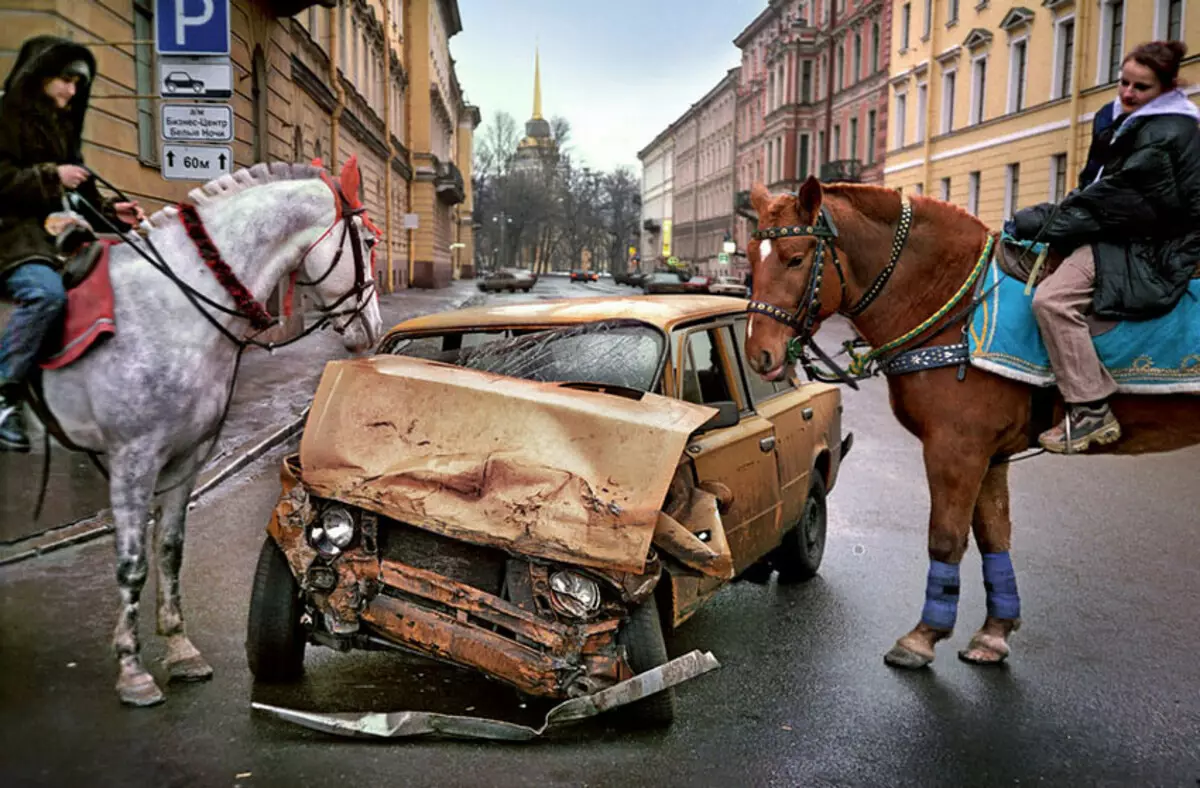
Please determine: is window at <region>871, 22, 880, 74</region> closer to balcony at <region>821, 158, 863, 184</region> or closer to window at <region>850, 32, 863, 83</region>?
window at <region>850, 32, 863, 83</region>

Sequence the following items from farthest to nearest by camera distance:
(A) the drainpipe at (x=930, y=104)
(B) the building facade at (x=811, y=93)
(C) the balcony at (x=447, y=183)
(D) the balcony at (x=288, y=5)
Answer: (C) the balcony at (x=447, y=183) < (B) the building facade at (x=811, y=93) < (A) the drainpipe at (x=930, y=104) < (D) the balcony at (x=288, y=5)

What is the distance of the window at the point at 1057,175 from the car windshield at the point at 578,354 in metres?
31.5

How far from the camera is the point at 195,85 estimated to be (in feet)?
34.6

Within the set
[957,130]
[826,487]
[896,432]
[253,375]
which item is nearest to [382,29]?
[957,130]

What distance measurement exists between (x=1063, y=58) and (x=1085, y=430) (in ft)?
109

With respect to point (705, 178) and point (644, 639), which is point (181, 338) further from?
point (705, 178)

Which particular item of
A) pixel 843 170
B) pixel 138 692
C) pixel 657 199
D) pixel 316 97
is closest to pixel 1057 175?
pixel 843 170

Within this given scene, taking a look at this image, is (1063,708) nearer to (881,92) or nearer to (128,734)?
(128,734)

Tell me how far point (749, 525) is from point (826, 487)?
2.00 meters

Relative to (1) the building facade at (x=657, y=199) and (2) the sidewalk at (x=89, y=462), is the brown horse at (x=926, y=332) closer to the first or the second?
(2) the sidewalk at (x=89, y=462)

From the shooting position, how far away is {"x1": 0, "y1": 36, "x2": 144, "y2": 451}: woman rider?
4574 mm

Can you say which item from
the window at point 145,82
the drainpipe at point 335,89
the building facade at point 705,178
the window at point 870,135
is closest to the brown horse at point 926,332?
the window at point 145,82

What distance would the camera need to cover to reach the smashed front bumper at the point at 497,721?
4070mm

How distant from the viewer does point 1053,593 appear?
6.60 metres
